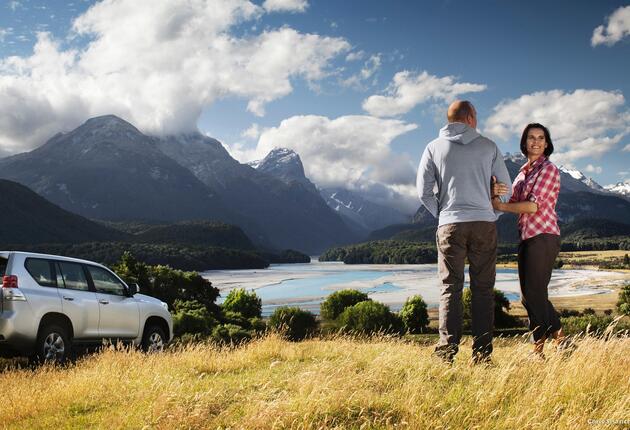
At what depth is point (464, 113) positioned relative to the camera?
6672 mm

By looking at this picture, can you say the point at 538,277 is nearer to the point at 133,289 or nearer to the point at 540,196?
the point at 540,196

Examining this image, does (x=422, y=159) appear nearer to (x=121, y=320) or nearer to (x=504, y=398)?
(x=504, y=398)

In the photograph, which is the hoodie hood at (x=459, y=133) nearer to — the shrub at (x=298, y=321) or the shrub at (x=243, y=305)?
the shrub at (x=298, y=321)

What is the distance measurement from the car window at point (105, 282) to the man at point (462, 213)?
771 centimetres

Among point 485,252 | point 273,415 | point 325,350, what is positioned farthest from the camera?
point 325,350

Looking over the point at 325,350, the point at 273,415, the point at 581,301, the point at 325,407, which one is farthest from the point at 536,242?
the point at 581,301

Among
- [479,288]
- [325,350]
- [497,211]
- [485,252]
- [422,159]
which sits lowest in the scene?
[325,350]

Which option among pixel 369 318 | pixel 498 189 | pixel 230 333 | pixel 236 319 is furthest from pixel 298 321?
pixel 498 189

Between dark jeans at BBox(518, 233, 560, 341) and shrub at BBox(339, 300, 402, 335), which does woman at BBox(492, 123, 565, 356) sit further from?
shrub at BBox(339, 300, 402, 335)

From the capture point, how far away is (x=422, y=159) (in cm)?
677

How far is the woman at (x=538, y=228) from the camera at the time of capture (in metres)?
6.50

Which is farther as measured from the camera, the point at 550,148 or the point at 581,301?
the point at 581,301

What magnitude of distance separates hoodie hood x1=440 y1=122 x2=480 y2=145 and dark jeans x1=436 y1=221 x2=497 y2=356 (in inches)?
40.9

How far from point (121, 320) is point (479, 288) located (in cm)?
810
